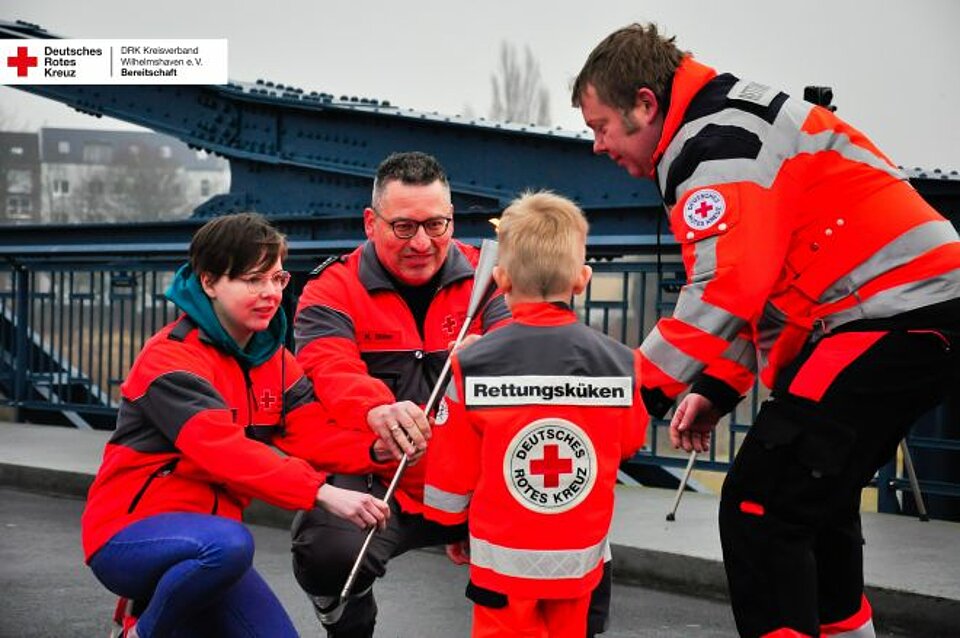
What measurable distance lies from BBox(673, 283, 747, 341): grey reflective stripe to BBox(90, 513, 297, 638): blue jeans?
1328 mm

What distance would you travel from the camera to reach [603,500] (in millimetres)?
3535

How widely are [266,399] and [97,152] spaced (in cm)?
12148

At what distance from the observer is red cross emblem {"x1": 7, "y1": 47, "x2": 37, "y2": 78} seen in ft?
47.0

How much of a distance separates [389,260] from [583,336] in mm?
1101

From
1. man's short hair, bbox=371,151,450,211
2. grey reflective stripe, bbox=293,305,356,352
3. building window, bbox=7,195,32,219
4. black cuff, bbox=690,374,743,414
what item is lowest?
building window, bbox=7,195,32,219

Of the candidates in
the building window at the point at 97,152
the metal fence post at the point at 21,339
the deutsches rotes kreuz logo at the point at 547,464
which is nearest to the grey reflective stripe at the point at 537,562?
the deutsches rotes kreuz logo at the point at 547,464

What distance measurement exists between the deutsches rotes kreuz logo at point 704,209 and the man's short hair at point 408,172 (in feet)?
3.71

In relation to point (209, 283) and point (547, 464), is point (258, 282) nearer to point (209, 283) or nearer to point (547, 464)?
point (209, 283)

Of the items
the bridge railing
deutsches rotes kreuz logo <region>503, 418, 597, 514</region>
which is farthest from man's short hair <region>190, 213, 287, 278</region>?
the bridge railing

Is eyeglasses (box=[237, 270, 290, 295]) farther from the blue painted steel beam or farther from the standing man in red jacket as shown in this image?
the blue painted steel beam

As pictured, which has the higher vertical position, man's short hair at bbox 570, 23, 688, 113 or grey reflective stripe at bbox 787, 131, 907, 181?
man's short hair at bbox 570, 23, 688, 113

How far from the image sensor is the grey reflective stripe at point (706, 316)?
345 centimetres

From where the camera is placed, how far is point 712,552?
6242 mm

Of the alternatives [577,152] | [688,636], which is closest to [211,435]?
[688,636]
